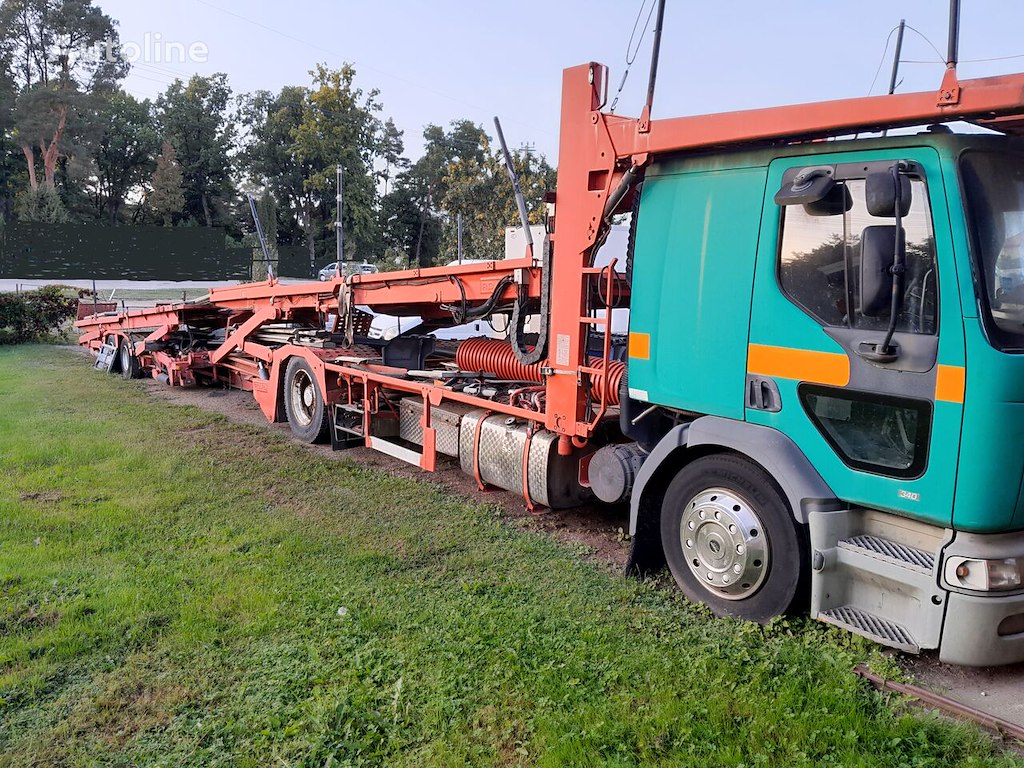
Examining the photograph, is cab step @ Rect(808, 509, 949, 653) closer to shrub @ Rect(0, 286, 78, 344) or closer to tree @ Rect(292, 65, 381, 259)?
shrub @ Rect(0, 286, 78, 344)

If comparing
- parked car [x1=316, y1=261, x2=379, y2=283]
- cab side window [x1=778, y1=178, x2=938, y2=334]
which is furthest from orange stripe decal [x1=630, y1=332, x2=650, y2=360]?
parked car [x1=316, y1=261, x2=379, y2=283]

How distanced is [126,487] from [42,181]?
48.6m

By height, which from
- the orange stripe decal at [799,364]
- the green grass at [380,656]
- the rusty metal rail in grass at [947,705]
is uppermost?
the orange stripe decal at [799,364]

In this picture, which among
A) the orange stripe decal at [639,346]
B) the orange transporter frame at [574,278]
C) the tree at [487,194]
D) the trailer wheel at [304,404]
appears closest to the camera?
the orange transporter frame at [574,278]

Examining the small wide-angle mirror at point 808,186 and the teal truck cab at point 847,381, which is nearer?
the teal truck cab at point 847,381

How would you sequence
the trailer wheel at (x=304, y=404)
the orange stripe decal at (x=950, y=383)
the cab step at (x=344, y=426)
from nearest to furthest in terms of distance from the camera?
1. the orange stripe decal at (x=950, y=383)
2. the cab step at (x=344, y=426)
3. the trailer wheel at (x=304, y=404)

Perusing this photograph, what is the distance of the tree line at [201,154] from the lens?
44281 mm

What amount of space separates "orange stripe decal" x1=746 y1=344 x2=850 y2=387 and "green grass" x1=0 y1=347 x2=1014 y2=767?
4.13 feet

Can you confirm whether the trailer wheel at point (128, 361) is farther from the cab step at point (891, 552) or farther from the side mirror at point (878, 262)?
the side mirror at point (878, 262)

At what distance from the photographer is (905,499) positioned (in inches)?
131

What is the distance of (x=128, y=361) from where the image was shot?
42.9 feet

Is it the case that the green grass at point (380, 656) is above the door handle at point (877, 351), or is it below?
below

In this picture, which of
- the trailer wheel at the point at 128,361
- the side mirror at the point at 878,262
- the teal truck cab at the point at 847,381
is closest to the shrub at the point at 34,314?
the trailer wheel at the point at 128,361

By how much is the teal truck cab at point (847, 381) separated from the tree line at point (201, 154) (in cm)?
3645
